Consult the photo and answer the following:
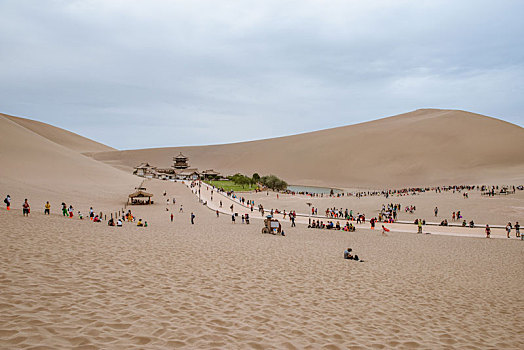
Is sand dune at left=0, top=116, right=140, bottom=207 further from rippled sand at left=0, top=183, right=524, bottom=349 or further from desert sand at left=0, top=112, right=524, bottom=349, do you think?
rippled sand at left=0, top=183, right=524, bottom=349

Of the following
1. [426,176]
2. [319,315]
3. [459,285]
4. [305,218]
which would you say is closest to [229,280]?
[319,315]

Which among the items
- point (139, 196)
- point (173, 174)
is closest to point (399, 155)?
point (173, 174)

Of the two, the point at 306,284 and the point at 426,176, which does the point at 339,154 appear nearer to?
the point at 426,176

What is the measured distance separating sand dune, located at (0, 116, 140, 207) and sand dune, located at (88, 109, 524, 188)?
57178 mm

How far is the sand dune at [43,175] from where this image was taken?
101 ft

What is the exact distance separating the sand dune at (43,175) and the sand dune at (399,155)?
188ft

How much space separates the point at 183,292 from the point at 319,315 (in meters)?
2.94

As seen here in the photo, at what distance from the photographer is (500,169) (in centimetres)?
7262

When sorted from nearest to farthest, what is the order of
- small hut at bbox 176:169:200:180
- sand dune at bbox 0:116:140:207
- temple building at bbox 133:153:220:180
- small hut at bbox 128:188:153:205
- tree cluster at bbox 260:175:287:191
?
sand dune at bbox 0:116:140:207 < small hut at bbox 128:188:153:205 < tree cluster at bbox 260:175:287:191 < temple building at bbox 133:153:220:180 < small hut at bbox 176:169:200:180

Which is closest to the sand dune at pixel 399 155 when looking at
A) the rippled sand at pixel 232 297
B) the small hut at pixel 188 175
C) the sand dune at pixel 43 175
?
the small hut at pixel 188 175

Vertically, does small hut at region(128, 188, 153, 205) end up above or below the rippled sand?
above

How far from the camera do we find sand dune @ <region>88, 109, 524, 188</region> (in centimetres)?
7806

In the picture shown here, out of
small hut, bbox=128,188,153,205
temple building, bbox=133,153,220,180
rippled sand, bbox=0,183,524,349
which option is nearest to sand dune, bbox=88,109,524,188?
temple building, bbox=133,153,220,180

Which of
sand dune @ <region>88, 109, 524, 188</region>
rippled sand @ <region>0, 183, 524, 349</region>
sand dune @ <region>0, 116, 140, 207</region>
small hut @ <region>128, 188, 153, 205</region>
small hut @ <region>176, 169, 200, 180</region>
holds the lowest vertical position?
rippled sand @ <region>0, 183, 524, 349</region>
